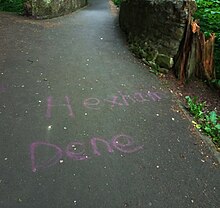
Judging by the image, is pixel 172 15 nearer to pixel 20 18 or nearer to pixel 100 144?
pixel 100 144

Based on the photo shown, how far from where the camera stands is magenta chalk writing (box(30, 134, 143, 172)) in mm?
3418

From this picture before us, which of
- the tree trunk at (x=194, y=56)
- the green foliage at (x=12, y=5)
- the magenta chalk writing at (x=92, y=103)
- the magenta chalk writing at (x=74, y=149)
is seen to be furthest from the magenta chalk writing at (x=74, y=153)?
the green foliage at (x=12, y=5)

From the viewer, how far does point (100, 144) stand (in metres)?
Result: 3.81

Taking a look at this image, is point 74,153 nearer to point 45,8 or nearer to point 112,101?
point 112,101

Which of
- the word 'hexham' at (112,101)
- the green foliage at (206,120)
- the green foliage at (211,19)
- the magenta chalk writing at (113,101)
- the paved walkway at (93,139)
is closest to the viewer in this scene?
the paved walkway at (93,139)

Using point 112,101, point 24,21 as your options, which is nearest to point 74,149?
point 112,101

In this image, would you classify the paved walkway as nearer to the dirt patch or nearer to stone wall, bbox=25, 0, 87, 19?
the dirt patch

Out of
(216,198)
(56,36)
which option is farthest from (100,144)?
(56,36)

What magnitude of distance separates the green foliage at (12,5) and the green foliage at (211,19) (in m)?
6.40

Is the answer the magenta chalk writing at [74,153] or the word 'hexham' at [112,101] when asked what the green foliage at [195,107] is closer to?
the word 'hexham' at [112,101]

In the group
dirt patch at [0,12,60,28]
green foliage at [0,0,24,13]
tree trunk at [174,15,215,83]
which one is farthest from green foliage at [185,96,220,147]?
green foliage at [0,0,24,13]

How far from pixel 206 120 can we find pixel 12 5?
30.7 ft

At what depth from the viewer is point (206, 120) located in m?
4.64

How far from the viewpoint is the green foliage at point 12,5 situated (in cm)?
1062
